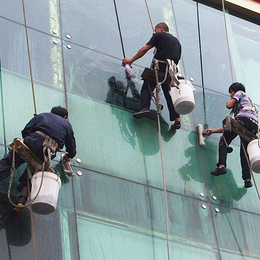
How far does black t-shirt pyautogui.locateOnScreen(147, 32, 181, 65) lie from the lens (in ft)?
33.2

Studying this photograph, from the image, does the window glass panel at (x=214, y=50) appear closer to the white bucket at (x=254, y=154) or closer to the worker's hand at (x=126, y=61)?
the worker's hand at (x=126, y=61)

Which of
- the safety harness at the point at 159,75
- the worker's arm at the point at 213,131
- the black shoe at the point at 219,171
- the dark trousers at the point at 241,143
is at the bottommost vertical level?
the black shoe at the point at 219,171

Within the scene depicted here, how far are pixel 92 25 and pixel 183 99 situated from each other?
1.84 m

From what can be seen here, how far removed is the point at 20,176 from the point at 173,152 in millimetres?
2305

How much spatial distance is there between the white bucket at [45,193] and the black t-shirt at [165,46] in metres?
2.92

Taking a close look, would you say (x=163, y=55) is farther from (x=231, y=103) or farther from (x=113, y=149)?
(x=113, y=149)

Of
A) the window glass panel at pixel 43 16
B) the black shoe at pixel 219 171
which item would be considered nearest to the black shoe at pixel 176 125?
the black shoe at pixel 219 171

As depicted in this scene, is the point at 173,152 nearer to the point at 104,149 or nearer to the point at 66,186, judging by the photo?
the point at 104,149

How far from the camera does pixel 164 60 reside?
10.1m

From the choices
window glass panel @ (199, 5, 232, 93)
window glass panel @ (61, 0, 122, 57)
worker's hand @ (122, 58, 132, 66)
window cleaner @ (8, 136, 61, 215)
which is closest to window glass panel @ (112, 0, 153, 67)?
window glass panel @ (61, 0, 122, 57)

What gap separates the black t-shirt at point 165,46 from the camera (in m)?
10.1

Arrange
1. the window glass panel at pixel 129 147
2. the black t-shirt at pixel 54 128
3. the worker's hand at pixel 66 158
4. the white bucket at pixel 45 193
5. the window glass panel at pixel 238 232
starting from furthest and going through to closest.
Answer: the window glass panel at pixel 238 232 → the window glass panel at pixel 129 147 → the worker's hand at pixel 66 158 → the black t-shirt at pixel 54 128 → the white bucket at pixel 45 193

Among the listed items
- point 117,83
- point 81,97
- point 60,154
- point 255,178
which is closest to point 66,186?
point 60,154

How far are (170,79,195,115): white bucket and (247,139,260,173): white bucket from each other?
2.72ft
